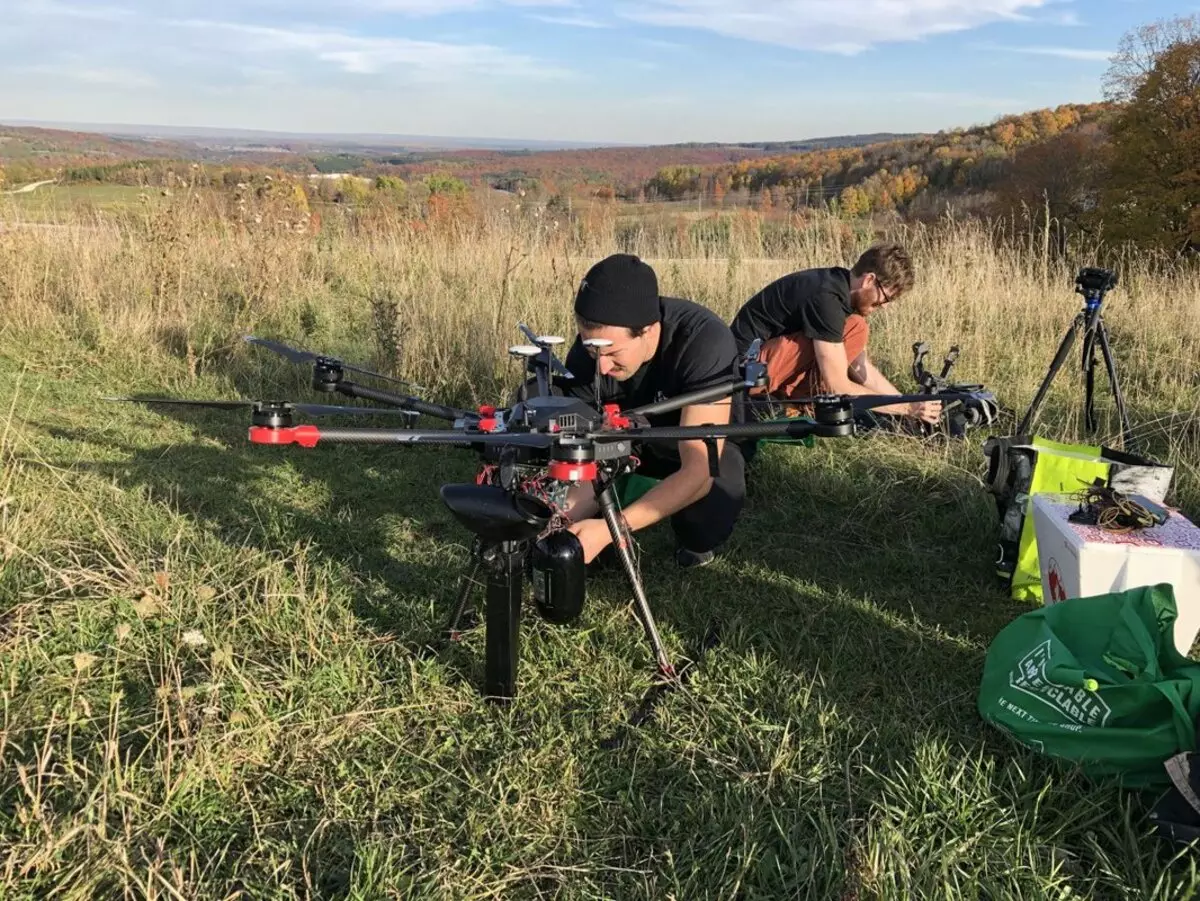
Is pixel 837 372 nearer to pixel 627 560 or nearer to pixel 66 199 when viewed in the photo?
pixel 627 560

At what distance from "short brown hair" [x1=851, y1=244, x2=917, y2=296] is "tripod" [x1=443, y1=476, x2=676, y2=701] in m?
2.56

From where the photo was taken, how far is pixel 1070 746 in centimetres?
207

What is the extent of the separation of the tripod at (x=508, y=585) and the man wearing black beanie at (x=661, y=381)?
22 centimetres

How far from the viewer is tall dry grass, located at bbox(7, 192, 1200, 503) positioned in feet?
19.3

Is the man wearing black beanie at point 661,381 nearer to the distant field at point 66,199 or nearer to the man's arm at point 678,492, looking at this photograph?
the man's arm at point 678,492

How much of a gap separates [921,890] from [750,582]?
5.16 feet

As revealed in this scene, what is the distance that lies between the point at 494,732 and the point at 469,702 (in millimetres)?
147

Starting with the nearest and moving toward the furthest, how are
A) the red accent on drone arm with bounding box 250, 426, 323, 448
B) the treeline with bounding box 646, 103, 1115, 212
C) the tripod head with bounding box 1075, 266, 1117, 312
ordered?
1. the red accent on drone arm with bounding box 250, 426, 323, 448
2. the tripod head with bounding box 1075, 266, 1117, 312
3. the treeline with bounding box 646, 103, 1115, 212

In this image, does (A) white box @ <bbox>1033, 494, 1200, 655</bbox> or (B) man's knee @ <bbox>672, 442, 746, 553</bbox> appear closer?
(A) white box @ <bbox>1033, 494, 1200, 655</bbox>

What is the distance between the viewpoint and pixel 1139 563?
8.20 ft

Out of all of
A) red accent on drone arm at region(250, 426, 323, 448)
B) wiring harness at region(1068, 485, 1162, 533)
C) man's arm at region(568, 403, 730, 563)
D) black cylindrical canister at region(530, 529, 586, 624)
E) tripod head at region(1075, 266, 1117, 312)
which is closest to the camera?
red accent on drone arm at region(250, 426, 323, 448)

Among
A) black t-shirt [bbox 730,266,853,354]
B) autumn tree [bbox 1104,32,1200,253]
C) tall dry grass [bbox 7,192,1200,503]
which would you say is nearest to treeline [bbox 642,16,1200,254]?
autumn tree [bbox 1104,32,1200,253]

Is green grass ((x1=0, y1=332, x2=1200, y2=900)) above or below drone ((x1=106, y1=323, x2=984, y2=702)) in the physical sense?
below

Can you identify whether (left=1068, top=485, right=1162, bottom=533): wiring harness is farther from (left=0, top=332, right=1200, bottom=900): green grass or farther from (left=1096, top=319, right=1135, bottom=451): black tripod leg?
(left=1096, top=319, right=1135, bottom=451): black tripod leg
